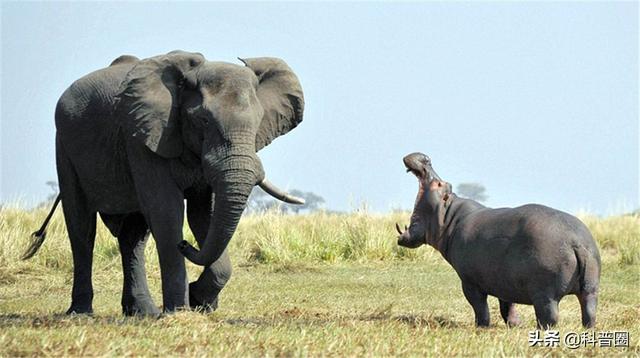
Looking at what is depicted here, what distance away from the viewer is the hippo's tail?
932cm

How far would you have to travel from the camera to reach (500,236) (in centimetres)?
966

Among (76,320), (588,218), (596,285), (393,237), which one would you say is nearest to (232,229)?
(76,320)

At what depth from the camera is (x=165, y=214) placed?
1003 cm

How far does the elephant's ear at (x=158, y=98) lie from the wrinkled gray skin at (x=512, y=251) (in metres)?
2.11

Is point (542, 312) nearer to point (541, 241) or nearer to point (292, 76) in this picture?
point (541, 241)

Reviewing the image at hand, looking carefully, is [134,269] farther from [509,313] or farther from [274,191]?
[509,313]

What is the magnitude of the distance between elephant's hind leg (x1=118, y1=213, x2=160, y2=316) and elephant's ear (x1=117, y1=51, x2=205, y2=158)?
180 centimetres

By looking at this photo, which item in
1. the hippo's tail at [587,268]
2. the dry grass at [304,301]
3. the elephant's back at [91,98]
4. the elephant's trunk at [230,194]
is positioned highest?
the elephant's back at [91,98]

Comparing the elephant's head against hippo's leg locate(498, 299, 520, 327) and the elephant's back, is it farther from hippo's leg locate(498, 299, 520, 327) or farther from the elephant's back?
hippo's leg locate(498, 299, 520, 327)

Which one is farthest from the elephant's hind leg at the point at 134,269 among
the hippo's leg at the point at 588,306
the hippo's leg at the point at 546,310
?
the hippo's leg at the point at 588,306

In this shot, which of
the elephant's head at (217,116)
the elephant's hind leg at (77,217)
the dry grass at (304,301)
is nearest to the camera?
the dry grass at (304,301)

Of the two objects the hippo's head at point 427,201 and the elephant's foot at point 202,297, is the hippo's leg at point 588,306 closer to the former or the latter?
the hippo's head at point 427,201

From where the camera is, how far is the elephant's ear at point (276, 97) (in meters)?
10.5

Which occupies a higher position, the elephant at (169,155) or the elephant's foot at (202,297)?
the elephant at (169,155)
